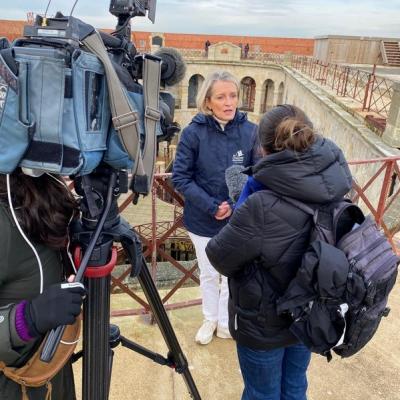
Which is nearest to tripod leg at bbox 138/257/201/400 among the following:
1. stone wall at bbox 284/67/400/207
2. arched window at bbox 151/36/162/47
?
stone wall at bbox 284/67/400/207

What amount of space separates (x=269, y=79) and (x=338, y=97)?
1425 centimetres

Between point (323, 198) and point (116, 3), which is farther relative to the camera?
point (323, 198)

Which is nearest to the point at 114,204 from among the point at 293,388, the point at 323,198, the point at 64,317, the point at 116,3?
the point at 64,317

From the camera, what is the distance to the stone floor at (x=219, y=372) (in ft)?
7.38

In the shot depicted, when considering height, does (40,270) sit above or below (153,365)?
above

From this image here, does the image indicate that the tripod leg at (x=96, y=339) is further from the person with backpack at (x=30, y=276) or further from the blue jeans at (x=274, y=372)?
the blue jeans at (x=274, y=372)

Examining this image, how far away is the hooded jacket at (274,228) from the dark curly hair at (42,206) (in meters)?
0.58

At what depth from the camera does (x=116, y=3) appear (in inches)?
43.9

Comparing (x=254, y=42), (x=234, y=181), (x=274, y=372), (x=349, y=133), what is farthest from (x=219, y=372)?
(x=254, y=42)

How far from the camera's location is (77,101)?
92 centimetres

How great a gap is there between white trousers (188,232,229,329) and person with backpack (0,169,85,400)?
118cm

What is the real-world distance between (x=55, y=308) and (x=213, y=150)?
1376 millimetres

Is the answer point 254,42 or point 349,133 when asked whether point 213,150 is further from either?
point 254,42

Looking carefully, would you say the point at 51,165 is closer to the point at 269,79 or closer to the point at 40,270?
the point at 40,270
